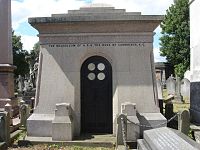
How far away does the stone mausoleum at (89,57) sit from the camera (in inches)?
373

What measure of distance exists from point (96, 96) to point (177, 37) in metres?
37.2

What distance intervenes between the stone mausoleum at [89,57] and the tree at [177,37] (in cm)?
3363

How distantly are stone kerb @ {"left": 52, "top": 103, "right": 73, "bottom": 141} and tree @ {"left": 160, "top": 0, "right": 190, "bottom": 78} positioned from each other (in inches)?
1369

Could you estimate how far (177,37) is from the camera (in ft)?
148

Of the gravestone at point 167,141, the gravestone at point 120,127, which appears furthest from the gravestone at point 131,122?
the gravestone at point 167,141

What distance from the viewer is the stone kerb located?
8922mm

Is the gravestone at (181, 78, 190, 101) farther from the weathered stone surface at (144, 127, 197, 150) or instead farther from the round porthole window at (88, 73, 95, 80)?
the weathered stone surface at (144, 127, 197, 150)

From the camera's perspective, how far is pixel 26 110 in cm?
1339

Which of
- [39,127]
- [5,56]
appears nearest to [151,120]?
[39,127]

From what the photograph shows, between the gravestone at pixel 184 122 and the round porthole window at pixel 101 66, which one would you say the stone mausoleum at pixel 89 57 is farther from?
the gravestone at pixel 184 122

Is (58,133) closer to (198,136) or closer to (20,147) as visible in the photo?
(20,147)

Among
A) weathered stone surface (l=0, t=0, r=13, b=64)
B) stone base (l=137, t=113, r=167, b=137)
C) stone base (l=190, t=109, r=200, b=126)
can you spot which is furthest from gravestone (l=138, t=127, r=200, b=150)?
weathered stone surface (l=0, t=0, r=13, b=64)

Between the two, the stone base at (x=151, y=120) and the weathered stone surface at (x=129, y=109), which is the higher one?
the weathered stone surface at (x=129, y=109)

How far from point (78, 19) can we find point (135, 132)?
3.38m
